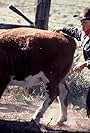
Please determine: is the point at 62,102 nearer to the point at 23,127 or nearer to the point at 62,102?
the point at 62,102

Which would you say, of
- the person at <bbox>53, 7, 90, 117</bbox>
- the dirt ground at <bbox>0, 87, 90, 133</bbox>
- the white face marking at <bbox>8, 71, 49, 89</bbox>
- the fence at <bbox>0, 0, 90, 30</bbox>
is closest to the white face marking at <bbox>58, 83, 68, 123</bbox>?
the dirt ground at <bbox>0, 87, 90, 133</bbox>

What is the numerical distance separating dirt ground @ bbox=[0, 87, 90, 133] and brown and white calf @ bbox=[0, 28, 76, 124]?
304mm

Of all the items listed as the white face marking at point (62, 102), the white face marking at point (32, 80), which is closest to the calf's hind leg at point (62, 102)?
the white face marking at point (62, 102)

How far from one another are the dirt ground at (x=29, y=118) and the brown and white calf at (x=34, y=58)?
1.00 feet

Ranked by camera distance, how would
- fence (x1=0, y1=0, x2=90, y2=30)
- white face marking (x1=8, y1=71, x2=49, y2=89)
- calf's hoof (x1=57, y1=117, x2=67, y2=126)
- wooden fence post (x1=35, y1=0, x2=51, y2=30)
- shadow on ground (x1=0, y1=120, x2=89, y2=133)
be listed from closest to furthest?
shadow on ground (x1=0, y1=120, x2=89, y2=133), white face marking (x1=8, y1=71, x2=49, y2=89), calf's hoof (x1=57, y1=117, x2=67, y2=126), wooden fence post (x1=35, y1=0, x2=51, y2=30), fence (x1=0, y1=0, x2=90, y2=30)

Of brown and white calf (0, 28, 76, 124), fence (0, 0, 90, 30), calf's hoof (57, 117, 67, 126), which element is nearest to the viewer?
brown and white calf (0, 28, 76, 124)

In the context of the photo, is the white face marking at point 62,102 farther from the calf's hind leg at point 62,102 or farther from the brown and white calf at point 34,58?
the brown and white calf at point 34,58

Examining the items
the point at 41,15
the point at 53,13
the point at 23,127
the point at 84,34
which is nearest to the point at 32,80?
the point at 23,127

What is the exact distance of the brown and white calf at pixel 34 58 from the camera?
22.1 feet

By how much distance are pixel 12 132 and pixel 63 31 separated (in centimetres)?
199

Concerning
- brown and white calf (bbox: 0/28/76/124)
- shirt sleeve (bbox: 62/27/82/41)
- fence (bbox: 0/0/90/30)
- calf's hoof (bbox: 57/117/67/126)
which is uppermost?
shirt sleeve (bbox: 62/27/82/41)

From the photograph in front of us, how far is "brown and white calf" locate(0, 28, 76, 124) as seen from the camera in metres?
6.74

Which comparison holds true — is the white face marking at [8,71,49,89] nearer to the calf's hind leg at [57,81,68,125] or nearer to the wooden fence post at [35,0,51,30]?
the calf's hind leg at [57,81,68,125]

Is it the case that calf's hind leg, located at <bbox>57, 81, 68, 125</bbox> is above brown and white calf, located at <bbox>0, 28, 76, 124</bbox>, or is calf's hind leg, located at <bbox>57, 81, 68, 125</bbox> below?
below
